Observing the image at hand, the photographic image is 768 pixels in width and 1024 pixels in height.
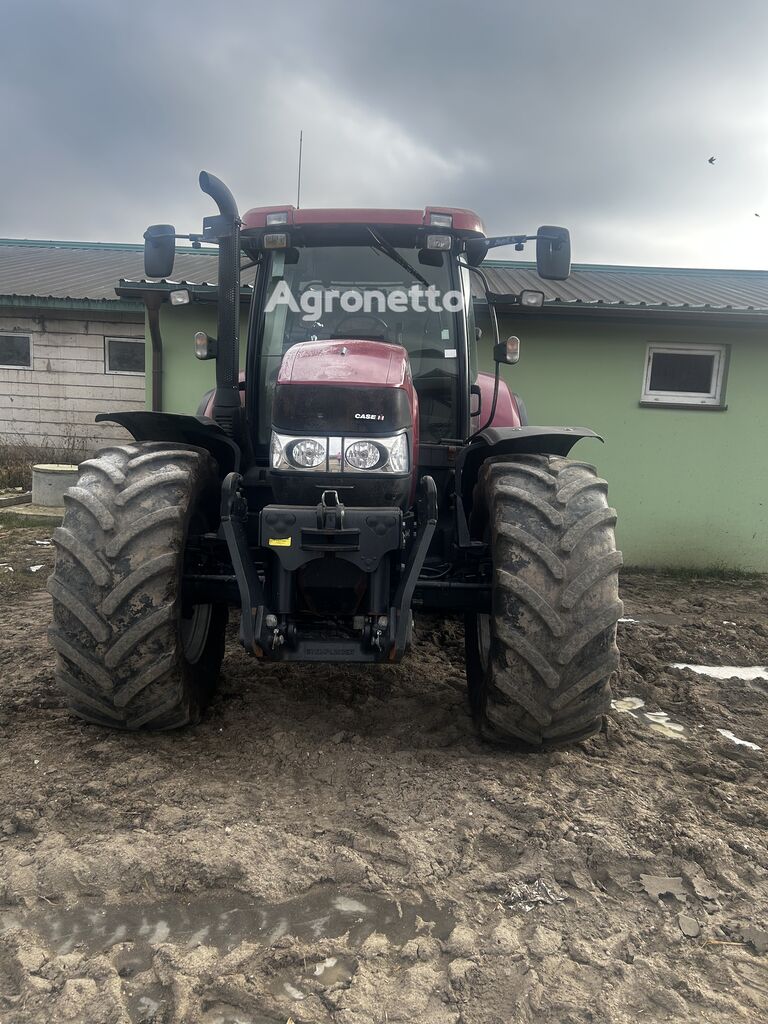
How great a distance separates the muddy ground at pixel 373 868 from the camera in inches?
75.0

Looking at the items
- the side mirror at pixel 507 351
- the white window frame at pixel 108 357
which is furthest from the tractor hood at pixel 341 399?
the white window frame at pixel 108 357

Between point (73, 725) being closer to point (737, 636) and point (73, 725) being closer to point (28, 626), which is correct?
point (28, 626)

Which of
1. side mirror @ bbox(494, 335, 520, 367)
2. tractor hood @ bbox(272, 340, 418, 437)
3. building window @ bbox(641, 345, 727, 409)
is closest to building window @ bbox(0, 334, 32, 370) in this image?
building window @ bbox(641, 345, 727, 409)

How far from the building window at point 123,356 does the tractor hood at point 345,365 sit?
29.7ft

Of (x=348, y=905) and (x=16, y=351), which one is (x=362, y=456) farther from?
(x=16, y=351)

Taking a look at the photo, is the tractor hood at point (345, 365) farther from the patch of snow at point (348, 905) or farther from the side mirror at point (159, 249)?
the patch of snow at point (348, 905)

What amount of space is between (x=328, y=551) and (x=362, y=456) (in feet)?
1.35

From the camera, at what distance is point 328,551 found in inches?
115

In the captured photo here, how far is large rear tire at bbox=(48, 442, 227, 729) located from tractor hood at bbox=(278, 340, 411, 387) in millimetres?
657

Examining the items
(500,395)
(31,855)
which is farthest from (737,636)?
(31,855)

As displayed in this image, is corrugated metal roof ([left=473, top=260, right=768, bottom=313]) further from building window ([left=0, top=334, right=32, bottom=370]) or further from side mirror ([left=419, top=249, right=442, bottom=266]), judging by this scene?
building window ([left=0, top=334, right=32, bottom=370])

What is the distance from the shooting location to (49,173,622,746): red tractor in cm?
297

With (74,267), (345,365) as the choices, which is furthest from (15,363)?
(345,365)

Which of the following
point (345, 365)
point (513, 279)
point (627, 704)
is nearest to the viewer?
point (345, 365)
